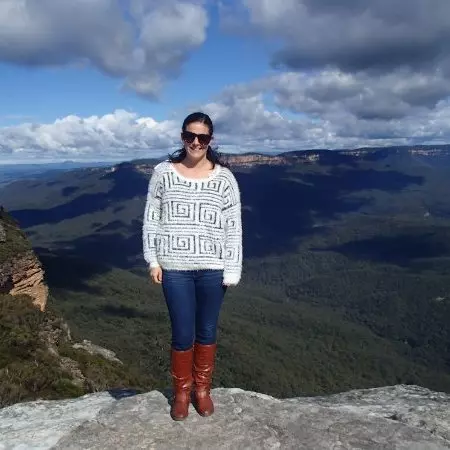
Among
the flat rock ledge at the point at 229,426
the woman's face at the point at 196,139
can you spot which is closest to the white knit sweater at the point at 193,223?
the woman's face at the point at 196,139

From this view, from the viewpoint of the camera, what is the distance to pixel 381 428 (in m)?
7.37

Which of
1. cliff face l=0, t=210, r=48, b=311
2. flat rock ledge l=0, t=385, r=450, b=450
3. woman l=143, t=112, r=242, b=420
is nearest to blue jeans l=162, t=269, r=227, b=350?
woman l=143, t=112, r=242, b=420

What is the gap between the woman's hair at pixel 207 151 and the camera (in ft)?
24.2

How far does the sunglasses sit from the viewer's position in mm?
7336

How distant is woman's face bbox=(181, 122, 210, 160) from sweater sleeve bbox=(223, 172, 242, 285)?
25.0 inches

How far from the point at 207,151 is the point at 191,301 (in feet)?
7.61

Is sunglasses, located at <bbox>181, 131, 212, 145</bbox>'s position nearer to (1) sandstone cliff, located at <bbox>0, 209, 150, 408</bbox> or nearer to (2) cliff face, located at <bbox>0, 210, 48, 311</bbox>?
(1) sandstone cliff, located at <bbox>0, 209, 150, 408</bbox>

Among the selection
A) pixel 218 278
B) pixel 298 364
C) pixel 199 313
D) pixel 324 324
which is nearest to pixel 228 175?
pixel 218 278

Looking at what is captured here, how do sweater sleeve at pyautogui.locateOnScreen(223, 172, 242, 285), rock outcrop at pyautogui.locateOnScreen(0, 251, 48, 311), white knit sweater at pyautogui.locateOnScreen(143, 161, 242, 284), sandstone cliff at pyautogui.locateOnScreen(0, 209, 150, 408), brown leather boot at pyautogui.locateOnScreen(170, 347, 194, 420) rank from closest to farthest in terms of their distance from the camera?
white knit sweater at pyautogui.locateOnScreen(143, 161, 242, 284) → sweater sleeve at pyautogui.locateOnScreen(223, 172, 242, 285) → brown leather boot at pyautogui.locateOnScreen(170, 347, 194, 420) → sandstone cliff at pyautogui.locateOnScreen(0, 209, 150, 408) → rock outcrop at pyautogui.locateOnScreen(0, 251, 48, 311)

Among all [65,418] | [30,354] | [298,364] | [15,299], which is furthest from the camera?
[298,364]

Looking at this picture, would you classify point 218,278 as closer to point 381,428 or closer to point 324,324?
point 381,428

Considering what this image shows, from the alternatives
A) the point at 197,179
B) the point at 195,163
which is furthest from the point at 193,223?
the point at 195,163

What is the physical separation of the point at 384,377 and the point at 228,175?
504ft

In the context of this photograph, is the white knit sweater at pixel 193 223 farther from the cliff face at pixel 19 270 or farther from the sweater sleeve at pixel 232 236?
the cliff face at pixel 19 270
